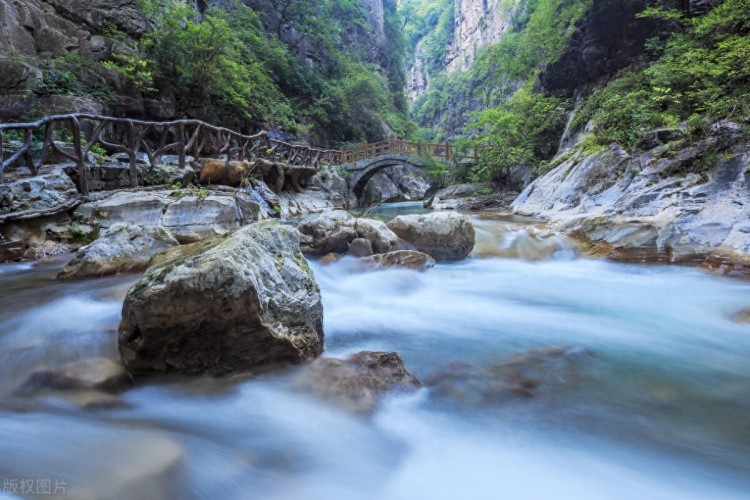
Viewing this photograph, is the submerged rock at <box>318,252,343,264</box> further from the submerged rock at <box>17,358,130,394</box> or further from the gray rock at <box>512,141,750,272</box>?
the gray rock at <box>512,141,750,272</box>

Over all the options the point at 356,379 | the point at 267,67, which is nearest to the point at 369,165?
the point at 267,67

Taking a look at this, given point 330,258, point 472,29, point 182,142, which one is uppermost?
point 472,29

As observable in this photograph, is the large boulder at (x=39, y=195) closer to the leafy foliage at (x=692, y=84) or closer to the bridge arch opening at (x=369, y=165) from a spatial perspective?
the leafy foliage at (x=692, y=84)

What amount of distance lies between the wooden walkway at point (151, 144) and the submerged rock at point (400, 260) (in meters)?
5.46

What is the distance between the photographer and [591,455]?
207 cm

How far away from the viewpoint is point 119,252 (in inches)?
193

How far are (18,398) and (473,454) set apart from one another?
2.74 meters

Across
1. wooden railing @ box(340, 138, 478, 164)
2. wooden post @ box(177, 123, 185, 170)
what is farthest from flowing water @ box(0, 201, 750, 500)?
wooden railing @ box(340, 138, 478, 164)

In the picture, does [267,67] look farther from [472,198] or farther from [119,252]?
[119,252]

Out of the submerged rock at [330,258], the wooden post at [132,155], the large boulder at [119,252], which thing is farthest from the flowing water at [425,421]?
the wooden post at [132,155]

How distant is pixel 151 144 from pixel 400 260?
11005 millimetres

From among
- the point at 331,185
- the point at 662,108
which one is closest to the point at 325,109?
the point at 331,185

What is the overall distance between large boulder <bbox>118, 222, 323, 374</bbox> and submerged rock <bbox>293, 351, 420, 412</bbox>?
0.19 m

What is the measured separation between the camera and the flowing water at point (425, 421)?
183 cm
